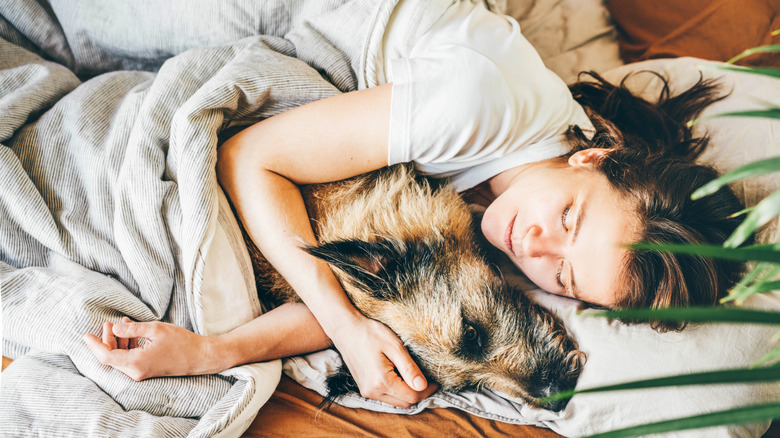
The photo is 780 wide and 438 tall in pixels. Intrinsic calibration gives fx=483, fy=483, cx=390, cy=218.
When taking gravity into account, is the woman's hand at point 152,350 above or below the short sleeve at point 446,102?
below

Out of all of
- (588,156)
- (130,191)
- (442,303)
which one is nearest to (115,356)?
(130,191)

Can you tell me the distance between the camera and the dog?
0.93m

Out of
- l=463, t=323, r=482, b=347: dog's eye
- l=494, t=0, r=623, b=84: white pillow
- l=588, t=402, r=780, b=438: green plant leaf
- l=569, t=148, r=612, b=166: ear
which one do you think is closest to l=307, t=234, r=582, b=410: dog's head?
l=463, t=323, r=482, b=347: dog's eye

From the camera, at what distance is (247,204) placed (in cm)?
101

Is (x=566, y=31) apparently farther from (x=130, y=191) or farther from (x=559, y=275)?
(x=130, y=191)

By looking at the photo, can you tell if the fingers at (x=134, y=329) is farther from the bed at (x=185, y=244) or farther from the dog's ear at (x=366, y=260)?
the dog's ear at (x=366, y=260)

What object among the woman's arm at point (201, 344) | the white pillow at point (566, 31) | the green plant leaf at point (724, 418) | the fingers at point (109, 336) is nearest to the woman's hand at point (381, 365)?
the woman's arm at point (201, 344)

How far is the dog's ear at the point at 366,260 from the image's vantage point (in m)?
0.94

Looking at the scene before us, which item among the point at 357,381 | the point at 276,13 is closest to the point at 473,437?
the point at 357,381

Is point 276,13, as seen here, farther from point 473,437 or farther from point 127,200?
point 473,437

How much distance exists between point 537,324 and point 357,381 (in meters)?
0.38

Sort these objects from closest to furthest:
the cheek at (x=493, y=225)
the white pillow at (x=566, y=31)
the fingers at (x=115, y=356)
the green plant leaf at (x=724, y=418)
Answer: the green plant leaf at (x=724, y=418)
the fingers at (x=115, y=356)
the cheek at (x=493, y=225)
the white pillow at (x=566, y=31)

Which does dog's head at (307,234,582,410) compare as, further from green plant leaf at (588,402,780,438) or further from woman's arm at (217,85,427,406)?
green plant leaf at (588,402,780,438)

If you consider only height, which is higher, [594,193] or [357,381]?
[594,193]
